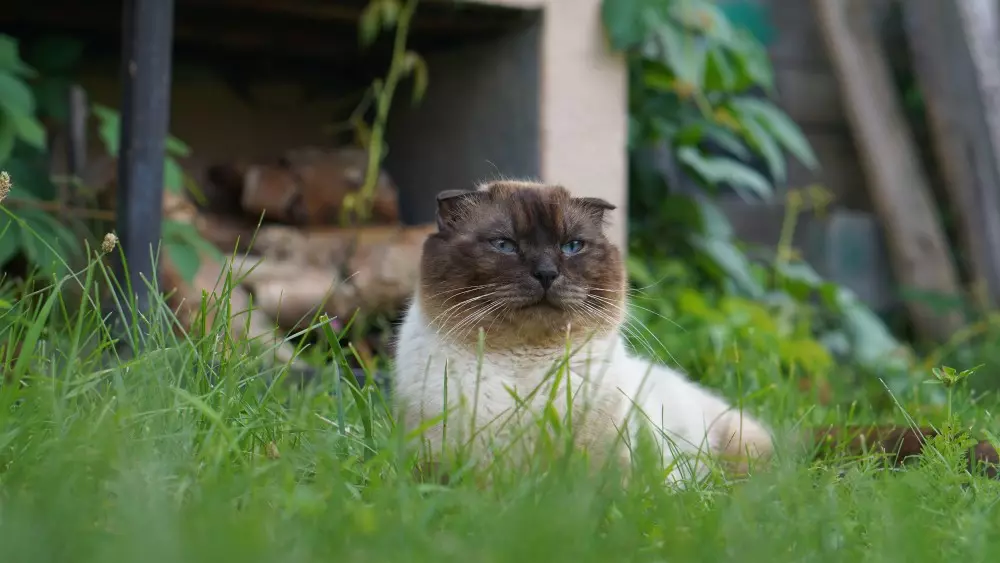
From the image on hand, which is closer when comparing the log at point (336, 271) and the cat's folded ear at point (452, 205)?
the cat's folded ear at point (452, 205)

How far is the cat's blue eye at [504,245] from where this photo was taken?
7.13 feet

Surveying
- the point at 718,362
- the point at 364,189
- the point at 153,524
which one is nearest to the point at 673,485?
the point at 153,524

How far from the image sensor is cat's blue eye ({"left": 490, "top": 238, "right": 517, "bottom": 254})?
2.17 m

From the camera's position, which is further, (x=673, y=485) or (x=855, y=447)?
(x=855, y=447)

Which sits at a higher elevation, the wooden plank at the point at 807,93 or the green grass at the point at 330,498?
the wooden plank at the point at 807,93

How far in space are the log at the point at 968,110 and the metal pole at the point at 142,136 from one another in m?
3.68

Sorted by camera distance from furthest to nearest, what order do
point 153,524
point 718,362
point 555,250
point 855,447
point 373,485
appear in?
point 718,362, point 855,447, point 555,250, point 373,485, point 153,524

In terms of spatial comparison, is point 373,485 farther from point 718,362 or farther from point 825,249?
point 825,249

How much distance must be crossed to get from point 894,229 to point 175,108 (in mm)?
3636

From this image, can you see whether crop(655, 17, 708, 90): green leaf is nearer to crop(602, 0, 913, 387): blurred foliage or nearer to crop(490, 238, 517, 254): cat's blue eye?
crop(602, 0, 913, 387): blurred foliage

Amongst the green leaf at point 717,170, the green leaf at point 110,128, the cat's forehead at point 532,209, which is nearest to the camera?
the cat's forehead at point 532,209

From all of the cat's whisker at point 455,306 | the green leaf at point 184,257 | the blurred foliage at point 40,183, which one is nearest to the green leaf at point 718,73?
the blurred foliage at point 40,183

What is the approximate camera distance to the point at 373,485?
1.67 meters

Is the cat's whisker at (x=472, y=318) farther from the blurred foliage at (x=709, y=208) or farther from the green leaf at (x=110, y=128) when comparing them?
the blurred foliage at (x=709, y=208)
